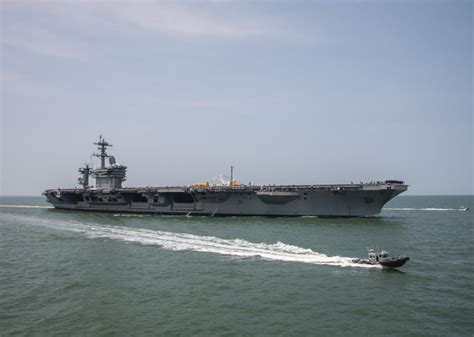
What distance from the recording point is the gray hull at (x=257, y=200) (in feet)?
96.4

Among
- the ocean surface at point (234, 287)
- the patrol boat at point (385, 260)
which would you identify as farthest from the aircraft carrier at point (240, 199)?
the patrol boat at point (385, 260)

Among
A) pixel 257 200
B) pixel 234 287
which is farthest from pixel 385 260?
pixel 257 200

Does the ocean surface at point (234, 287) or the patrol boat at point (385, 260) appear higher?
the patrol boat at point (385, 260)

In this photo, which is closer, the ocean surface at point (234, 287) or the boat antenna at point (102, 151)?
the ocean surface at point (234, 287)

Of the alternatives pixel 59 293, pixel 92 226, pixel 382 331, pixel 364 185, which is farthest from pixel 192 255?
pixel 364 185

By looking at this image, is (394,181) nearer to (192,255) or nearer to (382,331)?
(192,255)

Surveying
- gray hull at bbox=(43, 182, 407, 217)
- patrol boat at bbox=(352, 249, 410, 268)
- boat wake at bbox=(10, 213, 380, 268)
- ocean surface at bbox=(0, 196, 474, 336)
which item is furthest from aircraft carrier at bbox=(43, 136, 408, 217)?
patrol boat at bbox=(352, 249, 410, 268)

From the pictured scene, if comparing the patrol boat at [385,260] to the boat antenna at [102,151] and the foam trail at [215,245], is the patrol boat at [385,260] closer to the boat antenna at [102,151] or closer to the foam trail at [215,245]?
the foam trail at [215,245]

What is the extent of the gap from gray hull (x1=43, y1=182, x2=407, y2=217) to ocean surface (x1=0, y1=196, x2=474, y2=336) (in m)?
7.72

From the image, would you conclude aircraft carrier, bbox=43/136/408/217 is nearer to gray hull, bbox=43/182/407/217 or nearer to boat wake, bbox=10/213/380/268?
gray hull, bbox=43/182/407/217

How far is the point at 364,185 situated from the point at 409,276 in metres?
15.9

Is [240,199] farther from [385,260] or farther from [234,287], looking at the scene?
[234,287]

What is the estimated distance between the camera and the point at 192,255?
16828 millimetres

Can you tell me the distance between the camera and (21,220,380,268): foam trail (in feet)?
50.9
